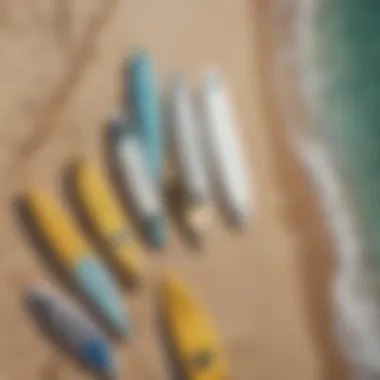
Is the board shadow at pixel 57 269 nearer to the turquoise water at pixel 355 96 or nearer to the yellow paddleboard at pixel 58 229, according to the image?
the yellow paddleboard at pixel 58 229

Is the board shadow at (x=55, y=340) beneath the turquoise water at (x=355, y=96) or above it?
beneath

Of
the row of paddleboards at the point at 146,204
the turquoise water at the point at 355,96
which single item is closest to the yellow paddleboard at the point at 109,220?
the row of paddleboards at the point at 146,204

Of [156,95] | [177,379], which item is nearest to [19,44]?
[156,95]

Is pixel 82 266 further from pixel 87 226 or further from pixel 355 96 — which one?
pixel 355 96

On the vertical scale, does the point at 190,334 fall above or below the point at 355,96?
below


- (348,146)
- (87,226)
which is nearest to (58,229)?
(87,226)

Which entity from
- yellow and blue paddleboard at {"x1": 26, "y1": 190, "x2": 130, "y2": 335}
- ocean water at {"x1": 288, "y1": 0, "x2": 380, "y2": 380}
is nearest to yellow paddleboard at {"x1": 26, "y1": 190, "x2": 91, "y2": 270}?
yellow and blue paddleboard at {"x1": 26, "y1": 190, "x2": 130, "y2": 335}

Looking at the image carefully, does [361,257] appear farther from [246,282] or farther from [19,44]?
[19,44]

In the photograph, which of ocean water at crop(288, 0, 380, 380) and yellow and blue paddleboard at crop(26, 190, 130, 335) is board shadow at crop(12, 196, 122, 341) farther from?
ocean water at crop(288, 0, 380, 380)
